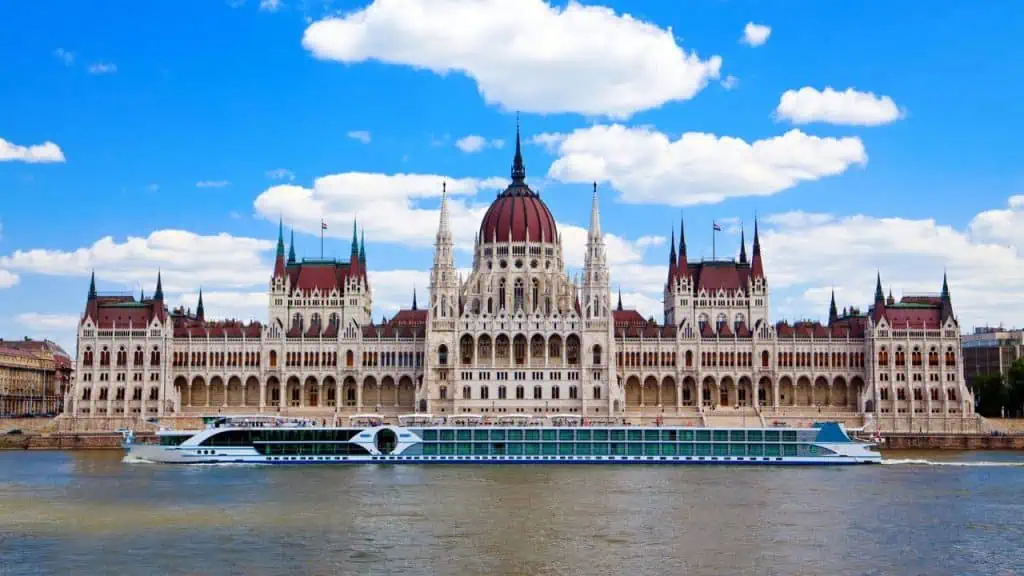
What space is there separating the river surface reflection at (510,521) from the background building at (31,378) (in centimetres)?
8353

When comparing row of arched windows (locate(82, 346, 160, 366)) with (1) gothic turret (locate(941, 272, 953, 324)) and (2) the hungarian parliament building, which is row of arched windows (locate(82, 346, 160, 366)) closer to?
(2) the hungarian parliament building

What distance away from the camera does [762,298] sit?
146125 mm

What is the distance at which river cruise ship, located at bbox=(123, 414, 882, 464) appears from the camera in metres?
97.4

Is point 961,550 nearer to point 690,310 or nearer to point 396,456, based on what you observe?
point 396,456

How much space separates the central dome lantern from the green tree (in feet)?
171

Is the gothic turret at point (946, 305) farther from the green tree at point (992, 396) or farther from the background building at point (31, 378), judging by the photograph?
the background building at point (31, 378)

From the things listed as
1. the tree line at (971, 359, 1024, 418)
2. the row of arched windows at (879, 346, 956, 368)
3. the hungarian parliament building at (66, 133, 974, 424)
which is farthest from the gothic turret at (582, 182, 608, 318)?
the tree line at (971, 359, 1024, 418)

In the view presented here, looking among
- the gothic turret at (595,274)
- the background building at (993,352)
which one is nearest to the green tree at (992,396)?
the background building at (993,352)

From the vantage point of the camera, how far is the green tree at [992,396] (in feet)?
479

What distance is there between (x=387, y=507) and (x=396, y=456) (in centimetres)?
3130

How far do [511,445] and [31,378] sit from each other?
10180cm

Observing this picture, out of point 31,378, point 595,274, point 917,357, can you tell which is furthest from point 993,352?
point 31,378

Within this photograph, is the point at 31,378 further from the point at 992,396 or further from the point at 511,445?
the point at 992,396

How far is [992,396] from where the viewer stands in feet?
488
